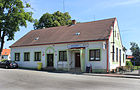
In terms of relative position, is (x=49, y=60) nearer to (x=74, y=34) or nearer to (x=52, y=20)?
(x=74, y=34)

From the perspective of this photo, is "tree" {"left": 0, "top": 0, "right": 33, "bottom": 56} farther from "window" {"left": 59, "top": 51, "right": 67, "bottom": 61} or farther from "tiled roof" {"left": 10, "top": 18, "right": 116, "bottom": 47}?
"window" {"left": 59, "top": 51, "right": 67, "bottom": 61}

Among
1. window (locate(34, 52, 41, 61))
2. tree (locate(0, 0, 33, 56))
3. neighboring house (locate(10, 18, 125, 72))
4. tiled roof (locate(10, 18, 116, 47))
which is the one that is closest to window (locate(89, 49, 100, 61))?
neighboring house (locate(10, 18, 125, 72))

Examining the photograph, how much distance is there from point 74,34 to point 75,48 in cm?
340

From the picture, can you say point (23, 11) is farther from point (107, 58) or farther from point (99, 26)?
point (107, 58)

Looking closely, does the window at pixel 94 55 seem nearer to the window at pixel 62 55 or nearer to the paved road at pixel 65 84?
the window at pixel 62 55

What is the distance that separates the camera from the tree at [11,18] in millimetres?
33938

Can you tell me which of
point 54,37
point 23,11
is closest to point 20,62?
point 54,37

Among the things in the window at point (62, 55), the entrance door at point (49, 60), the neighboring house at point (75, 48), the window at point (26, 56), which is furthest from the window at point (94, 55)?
the window at point (26, 56)

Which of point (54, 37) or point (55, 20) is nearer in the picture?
point (54, 37)

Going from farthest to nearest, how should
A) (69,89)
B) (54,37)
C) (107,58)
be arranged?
(54,37) < (107,58) < (69,89)

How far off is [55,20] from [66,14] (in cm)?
497

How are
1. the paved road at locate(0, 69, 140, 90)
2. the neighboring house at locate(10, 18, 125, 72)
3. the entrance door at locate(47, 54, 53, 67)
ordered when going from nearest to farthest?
the paved road at locate(0, 69, 140, 90)
the neighboring house at locate(10, 18, 125, 72)
the entrance door at locate(47, 54, 53, 67)

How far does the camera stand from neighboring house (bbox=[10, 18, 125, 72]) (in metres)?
22.0

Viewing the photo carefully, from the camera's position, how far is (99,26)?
25516mm
